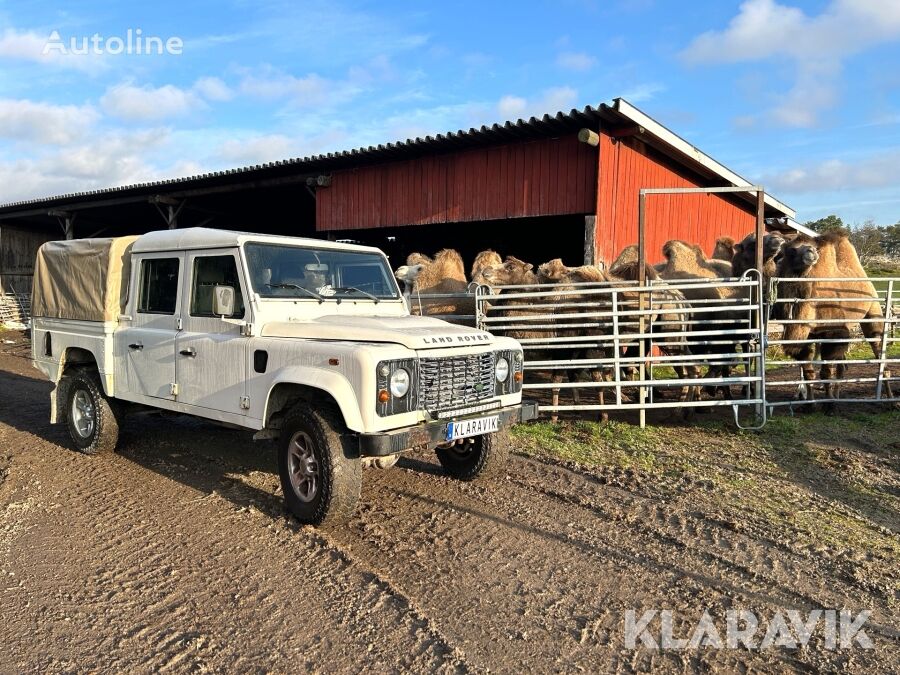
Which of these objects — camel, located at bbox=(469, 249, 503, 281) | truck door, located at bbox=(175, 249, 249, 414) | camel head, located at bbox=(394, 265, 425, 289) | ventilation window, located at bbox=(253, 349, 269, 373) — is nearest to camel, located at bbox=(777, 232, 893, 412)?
camel, located at bbox=(469, 249, 503, 281)

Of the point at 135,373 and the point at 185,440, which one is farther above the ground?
the point at 135,373

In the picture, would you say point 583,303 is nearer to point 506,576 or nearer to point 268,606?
point 506,576

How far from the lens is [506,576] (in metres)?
3.86

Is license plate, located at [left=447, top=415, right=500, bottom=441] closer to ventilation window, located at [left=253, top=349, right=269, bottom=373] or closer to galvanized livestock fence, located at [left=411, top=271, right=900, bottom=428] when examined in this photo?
ventilation window, located at [left=253, top=349, right=269, bottom=373]

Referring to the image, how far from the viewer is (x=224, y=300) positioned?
16.1 ft

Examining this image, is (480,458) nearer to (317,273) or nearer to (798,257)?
(317,273)

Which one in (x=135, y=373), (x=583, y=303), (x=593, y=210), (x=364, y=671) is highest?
(x=593, y=210)

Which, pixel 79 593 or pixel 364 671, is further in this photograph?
pixel 79 593

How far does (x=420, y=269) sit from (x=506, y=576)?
6518 millimetres

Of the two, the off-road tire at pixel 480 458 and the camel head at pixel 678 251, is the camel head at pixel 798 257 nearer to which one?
the camel head at pixel 678 251

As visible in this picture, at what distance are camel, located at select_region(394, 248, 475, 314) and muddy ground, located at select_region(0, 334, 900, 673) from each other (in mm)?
3499

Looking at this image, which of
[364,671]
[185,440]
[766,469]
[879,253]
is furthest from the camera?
[879,253]

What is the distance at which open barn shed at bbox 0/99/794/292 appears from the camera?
11102mm

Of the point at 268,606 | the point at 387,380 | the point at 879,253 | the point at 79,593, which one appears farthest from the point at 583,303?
the point at 879,253
